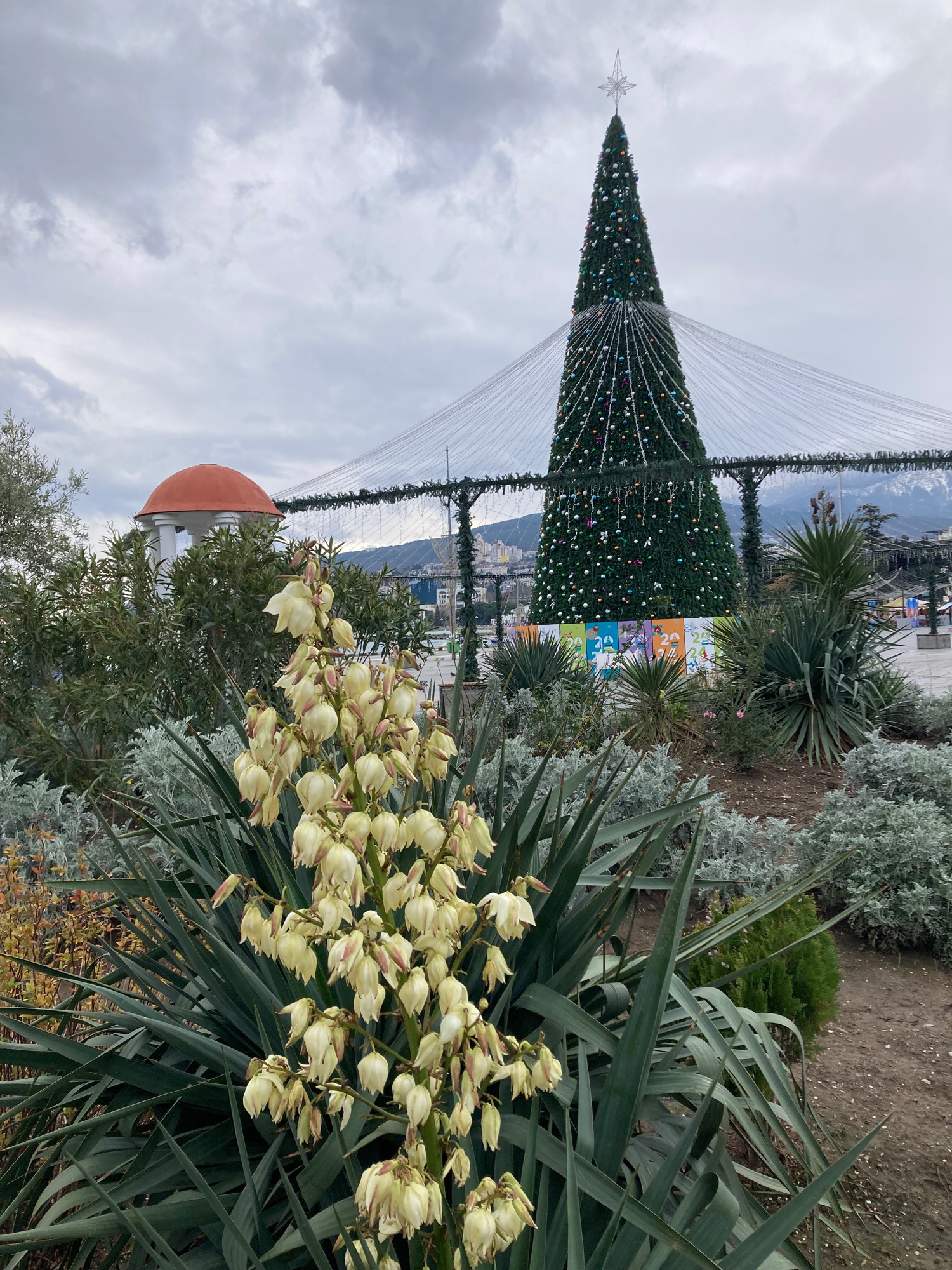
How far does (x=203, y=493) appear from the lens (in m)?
8.77

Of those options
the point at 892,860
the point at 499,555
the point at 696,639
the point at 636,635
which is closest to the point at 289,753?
the point at 892,860

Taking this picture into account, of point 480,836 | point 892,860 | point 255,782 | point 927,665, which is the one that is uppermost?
point 255,782

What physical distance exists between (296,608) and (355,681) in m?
0.13

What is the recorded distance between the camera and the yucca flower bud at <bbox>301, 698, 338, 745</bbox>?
1.07m

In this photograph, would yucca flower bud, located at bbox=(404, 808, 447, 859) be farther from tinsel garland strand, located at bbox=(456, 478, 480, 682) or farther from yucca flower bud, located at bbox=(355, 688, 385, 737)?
tinsel garland strand, located at bbox=(456, 478, 480, 682)

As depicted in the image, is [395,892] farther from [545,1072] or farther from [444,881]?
[545,1072]

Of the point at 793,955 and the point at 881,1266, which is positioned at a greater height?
the point at 793,955

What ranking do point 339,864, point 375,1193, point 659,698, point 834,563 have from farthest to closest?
point 834,563, point 659,698, point 339,864, point 375,1193

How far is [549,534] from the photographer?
1334 cm

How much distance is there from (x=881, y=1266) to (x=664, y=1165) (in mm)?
1158

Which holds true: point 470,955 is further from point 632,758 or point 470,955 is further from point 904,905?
point 632,758

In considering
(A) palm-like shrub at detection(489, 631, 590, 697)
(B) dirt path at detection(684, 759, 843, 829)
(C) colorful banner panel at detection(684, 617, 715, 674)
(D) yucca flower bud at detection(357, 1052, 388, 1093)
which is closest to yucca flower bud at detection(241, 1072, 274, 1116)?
(D) yucca flower bud at detection(357, 1052, 388, 1093)

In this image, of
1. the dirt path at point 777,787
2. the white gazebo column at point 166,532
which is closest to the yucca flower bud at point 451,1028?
the dirt path at point 777,787

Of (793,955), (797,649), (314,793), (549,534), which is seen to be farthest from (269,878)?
(549,534)
